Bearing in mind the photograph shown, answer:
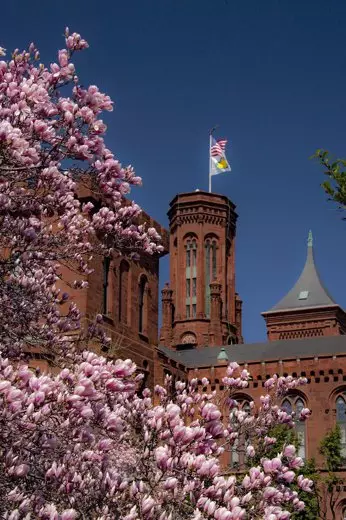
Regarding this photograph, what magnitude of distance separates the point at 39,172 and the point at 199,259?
65.5m

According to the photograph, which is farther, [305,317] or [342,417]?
[305,317]

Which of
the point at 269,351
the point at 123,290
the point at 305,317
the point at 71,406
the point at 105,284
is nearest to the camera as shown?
the point at 71,406

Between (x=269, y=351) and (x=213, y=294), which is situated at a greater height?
(x=213, y=294)

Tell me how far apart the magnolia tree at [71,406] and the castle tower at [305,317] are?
6172 cm

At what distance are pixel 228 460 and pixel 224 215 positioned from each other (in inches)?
1377

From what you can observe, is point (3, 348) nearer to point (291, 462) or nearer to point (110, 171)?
point (110, 171)

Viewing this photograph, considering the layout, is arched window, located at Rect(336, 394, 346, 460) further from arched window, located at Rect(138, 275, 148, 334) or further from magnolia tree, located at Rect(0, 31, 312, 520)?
magnolia tree, located at Rect(0, 31, 312, 520)

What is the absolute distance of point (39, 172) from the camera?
313 inches

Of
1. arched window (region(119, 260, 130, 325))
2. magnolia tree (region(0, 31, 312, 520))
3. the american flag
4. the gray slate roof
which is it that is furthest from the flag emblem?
magnolia tree (region(0, 31, 312, 520))

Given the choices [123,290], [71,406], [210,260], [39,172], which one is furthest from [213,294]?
[71,406]

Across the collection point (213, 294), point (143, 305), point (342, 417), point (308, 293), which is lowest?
point (342, 417)

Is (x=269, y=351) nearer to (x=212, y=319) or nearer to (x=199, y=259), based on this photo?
(x=212, y=319)

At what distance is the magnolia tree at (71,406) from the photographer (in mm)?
6340

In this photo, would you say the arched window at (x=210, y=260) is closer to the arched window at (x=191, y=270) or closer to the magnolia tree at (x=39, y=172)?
the arched window at (x=191, y=270)
